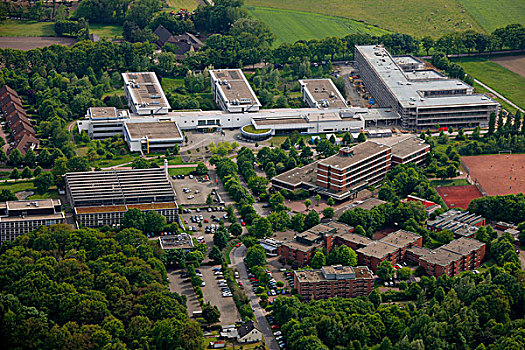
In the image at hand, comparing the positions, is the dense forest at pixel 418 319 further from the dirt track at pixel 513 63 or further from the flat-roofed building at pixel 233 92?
the dirt track at pixel 513 63

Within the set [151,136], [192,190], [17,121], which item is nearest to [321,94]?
[151,136]

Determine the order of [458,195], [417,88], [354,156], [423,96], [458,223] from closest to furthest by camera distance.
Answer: [458,223]
[458,195]
[354,156]
[423,96]
[417,88]

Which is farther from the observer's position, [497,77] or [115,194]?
[497,77]

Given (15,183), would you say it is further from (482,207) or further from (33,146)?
(482,207)

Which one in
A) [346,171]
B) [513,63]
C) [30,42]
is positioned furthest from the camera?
[30,42]

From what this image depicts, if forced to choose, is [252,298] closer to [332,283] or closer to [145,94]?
[332,283]

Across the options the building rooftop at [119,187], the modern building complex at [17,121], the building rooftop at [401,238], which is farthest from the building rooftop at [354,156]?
the modern building complex at [17,121]
